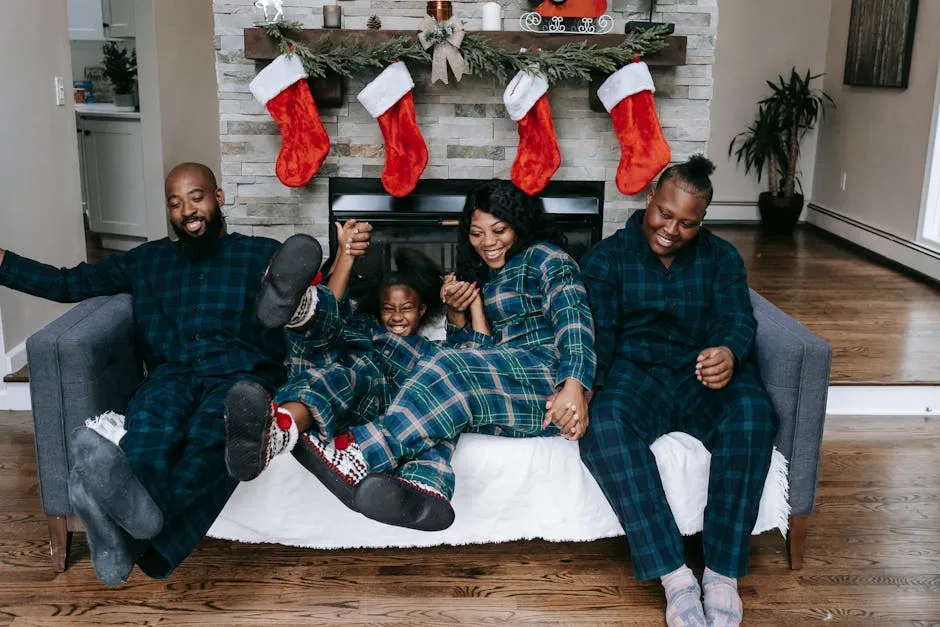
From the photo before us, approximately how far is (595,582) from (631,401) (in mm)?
410

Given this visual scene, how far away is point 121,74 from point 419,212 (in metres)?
2.82

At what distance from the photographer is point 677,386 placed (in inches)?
84.6

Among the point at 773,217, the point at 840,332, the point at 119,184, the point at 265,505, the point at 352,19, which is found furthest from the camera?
the point at 773,217

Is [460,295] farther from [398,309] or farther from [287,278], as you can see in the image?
[287,278]

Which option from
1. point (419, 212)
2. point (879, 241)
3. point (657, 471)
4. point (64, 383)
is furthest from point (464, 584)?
point (879, 241)

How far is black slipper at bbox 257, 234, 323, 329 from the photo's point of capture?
1859mm

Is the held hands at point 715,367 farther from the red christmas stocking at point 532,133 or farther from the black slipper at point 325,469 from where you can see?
the red christmas stocking at point 532,133

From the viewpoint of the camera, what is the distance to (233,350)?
217 cm

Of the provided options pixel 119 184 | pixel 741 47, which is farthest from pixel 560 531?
pixel 741 47

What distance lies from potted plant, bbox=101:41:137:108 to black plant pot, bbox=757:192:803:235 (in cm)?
398

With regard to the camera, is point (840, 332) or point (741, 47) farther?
point (741, 47)

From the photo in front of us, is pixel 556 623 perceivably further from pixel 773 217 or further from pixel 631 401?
pixel 773 217

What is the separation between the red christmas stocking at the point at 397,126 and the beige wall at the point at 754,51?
12.3ft

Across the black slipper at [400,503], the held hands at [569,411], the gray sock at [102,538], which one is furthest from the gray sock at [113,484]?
the held hands at [569,411]
